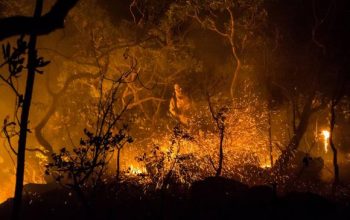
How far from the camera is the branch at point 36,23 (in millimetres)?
4477

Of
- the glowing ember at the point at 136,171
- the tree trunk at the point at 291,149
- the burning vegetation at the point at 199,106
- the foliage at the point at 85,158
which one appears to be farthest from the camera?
the glowing ember at the point at 136,171

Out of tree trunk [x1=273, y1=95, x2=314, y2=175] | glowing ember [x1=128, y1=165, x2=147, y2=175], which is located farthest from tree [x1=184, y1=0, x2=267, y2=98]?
glowing ember [x1=128, y1=165, x2=147, y2=175]

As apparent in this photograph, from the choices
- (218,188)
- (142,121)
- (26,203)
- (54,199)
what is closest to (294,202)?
(218,188)

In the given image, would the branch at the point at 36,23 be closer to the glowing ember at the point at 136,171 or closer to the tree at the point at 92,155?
the tree at the point at 92,155

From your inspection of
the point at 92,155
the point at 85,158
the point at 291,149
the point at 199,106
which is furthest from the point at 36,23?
the point at 199,106

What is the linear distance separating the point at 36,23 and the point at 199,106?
20.8 meters

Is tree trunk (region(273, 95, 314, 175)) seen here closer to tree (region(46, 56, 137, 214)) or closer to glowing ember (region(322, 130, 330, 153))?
tree (region(46, 56, 137, 214))

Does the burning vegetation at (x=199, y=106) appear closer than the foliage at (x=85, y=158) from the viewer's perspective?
No

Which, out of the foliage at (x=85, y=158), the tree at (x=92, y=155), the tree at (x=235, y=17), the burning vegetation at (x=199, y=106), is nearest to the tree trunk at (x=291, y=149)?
the burning vegetation at (x=199, y=106)

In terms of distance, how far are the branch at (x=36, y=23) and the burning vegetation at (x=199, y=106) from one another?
17.0 ft

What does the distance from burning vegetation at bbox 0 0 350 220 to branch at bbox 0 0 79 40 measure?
17.0 ft

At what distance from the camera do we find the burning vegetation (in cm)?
1258

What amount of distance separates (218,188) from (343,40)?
1043 cm

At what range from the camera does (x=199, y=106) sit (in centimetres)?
2514
